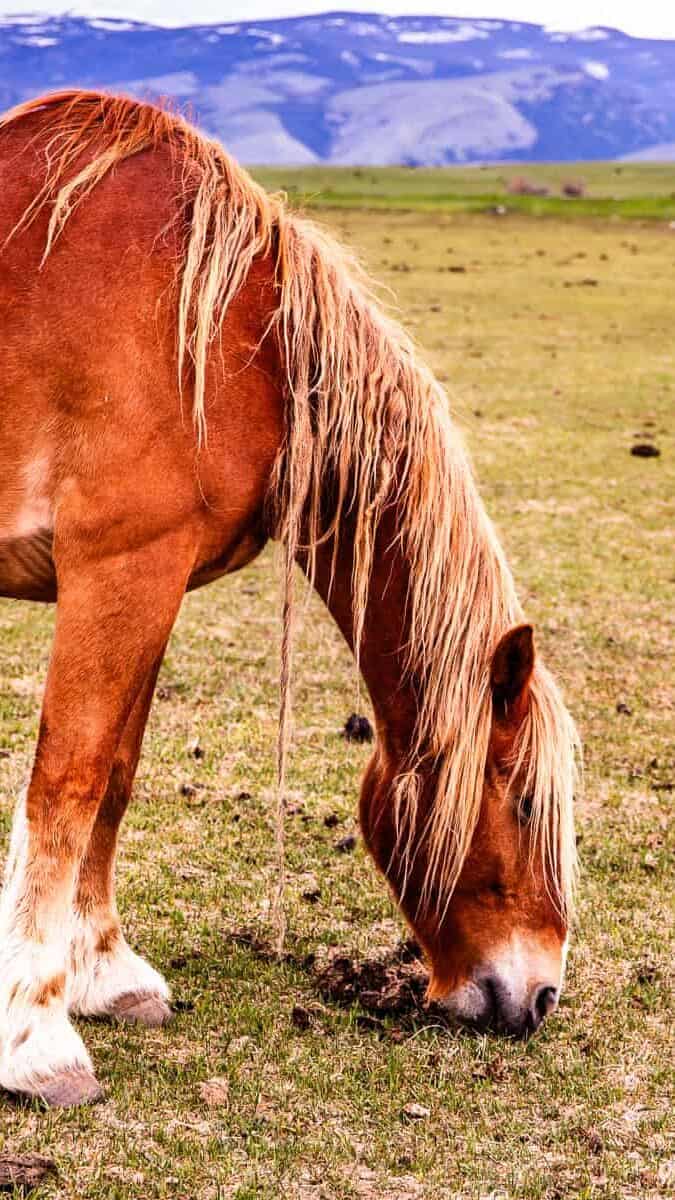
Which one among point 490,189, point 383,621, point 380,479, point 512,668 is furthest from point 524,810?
point 490,189

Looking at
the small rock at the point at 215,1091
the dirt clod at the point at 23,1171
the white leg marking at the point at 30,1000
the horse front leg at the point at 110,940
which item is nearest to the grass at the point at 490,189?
the horse front leg at the point at 110,940

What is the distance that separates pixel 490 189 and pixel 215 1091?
7337cm

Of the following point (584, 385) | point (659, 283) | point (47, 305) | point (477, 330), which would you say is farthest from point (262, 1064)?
point (659, 283)

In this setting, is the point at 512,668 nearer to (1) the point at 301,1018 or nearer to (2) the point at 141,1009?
(1) the point at 301,1018

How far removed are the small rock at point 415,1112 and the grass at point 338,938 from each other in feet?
0.06

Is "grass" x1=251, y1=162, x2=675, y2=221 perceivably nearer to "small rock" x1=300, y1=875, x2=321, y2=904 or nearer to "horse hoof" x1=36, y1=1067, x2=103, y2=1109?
"small rock" x1=300, y1=875, x2=321, y2=904

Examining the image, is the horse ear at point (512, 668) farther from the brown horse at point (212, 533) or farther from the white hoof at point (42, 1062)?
the white hoof at point (42, 1062)

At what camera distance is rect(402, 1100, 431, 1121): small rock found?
2926 mm

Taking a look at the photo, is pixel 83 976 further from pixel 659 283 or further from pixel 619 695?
pixel 659 283

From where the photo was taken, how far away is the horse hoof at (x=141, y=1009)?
330 centimetres

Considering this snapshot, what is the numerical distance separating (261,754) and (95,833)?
5.92ft

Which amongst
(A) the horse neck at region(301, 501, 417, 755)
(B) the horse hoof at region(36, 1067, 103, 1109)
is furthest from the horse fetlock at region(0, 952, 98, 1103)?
(A) the horse neck at region(301, 501, 417, 755)

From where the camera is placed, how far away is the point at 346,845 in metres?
4.39

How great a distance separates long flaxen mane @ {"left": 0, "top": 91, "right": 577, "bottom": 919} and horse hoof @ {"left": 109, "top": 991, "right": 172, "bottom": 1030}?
2.52ft
